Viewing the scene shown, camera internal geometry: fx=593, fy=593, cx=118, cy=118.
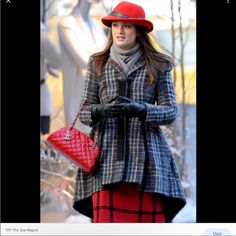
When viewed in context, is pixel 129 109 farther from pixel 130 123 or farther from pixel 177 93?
pixel 177 93

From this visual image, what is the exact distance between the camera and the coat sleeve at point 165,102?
1506 mm

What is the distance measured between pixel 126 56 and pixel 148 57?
0.06 metres

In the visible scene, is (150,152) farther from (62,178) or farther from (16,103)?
(16,103)

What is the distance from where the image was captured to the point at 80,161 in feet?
4.97

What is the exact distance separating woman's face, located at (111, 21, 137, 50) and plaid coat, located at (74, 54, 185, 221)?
5cm

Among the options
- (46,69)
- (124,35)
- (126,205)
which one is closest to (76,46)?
(46,69)

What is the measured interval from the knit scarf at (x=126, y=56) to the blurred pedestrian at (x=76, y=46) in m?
0.16

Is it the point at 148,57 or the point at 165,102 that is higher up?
the point at 148,57

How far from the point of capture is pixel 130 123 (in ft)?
4.99

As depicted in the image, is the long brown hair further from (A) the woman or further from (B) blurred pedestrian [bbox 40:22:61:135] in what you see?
(B) blurred pedestrian [bbox 40:22:61:135]

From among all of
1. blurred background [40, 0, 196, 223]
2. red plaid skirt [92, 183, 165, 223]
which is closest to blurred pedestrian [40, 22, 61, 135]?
blurred background [40, 0, 196, 223]

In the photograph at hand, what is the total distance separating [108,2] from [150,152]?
0.47 meters

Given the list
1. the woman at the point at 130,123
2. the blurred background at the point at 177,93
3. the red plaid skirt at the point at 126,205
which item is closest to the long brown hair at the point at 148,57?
the woman at the point at 130,123
